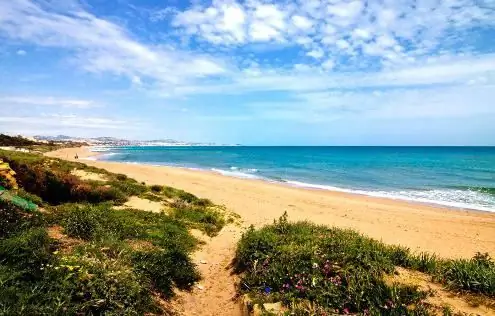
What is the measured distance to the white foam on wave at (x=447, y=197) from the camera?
24.5 metres

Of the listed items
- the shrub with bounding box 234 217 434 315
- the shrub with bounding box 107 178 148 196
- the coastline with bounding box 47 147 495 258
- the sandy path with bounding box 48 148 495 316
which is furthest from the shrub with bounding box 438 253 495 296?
the shrub with bounding box 107 178 148 196

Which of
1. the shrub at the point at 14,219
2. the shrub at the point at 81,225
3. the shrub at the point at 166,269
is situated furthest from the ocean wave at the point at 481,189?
the shrub at the point at 14,219

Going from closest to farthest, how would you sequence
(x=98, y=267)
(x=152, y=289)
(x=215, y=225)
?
(x=98, y=267)
(x=152, y=289)
(x=215, y=225)

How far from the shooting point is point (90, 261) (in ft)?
20.2

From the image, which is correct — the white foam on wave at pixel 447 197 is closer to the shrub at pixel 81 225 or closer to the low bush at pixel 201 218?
the low bush at pixel 201 218

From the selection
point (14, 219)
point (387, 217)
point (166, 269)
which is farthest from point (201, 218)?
point (387, 217)

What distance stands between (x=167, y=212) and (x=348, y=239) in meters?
7.91

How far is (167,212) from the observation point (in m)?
14.1

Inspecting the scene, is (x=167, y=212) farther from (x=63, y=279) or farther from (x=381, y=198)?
(x=381, y=198)

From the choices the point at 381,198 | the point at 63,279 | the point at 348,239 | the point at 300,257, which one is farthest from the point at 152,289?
the point at 381,198

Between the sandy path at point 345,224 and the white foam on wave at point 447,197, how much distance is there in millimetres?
2179

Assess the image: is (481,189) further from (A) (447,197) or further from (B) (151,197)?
(B) (151,197)

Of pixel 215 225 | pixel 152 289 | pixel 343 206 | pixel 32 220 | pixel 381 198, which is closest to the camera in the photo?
pixel 152 289

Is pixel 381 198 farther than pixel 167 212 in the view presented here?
Yes
